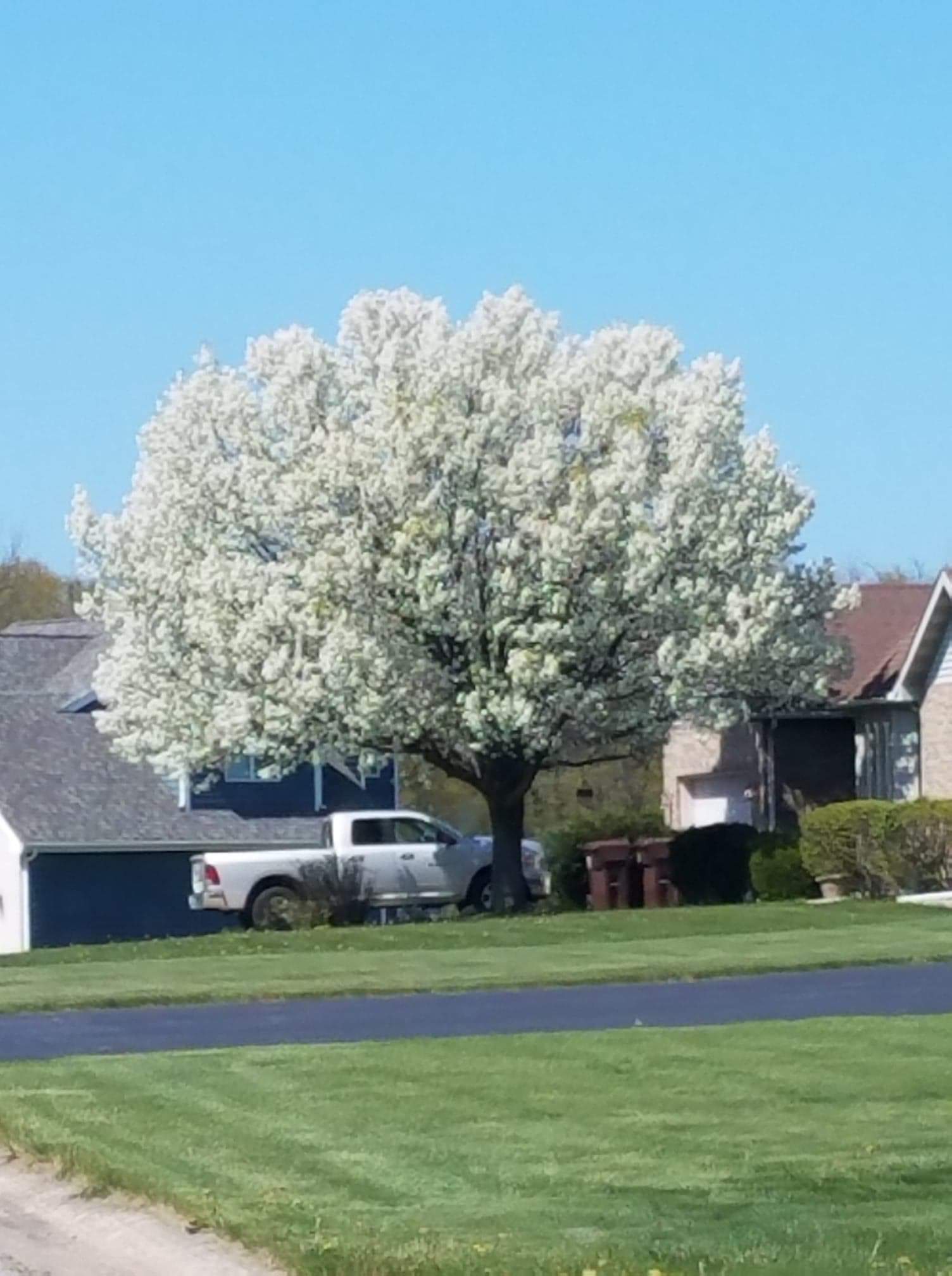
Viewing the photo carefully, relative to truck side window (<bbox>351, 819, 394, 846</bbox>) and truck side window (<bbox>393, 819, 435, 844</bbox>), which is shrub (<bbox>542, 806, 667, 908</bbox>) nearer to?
truck side window (<bbox>393, 819, 435, 844</bbox>)

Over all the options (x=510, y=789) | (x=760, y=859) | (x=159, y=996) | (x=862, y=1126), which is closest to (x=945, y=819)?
(x=760, y=859)

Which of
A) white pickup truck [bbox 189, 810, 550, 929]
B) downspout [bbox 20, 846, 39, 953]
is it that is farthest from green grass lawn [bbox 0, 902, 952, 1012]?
downspout [bbox 20, 846, 39, 953]

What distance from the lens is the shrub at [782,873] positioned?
3675 cm

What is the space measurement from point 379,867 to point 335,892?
1216 millimetres

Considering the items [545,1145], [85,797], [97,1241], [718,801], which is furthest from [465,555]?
[97,1241]

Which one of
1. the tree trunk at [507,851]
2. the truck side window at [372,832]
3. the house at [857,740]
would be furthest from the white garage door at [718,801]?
the truck side window at [372,832]

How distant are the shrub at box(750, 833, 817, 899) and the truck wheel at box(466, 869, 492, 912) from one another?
457cm

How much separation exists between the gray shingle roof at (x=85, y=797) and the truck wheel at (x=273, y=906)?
725cm

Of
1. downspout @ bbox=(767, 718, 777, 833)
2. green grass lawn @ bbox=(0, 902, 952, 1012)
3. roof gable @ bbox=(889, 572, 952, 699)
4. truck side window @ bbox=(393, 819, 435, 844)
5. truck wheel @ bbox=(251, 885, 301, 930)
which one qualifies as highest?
roof gable @ bbox=(889, 572, 952, 699)

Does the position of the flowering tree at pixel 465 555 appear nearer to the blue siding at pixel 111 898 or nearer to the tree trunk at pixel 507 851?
the tree trunk at pixel 507 851

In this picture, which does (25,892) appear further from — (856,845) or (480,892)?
(856,845)

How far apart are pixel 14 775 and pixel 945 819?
62.8 ft

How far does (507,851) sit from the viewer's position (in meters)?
38.1

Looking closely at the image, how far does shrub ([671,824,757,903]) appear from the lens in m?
38.5
